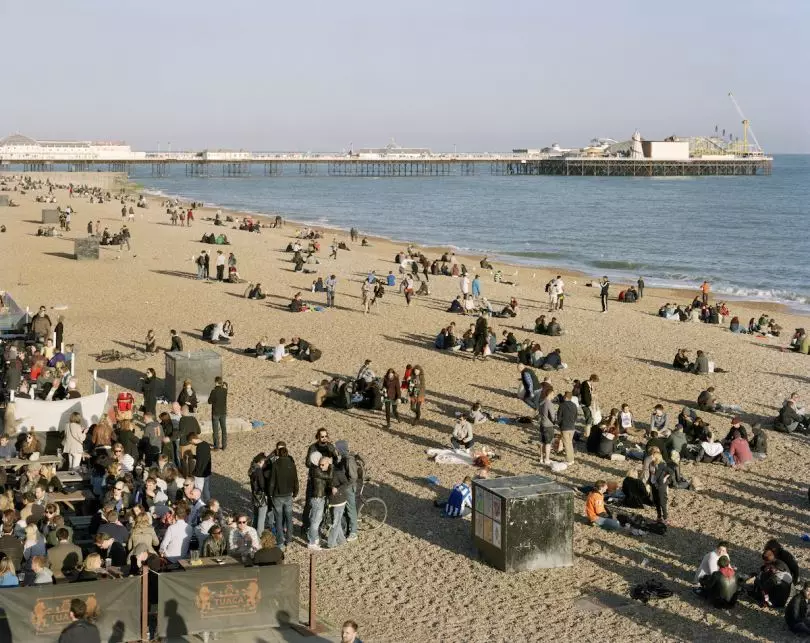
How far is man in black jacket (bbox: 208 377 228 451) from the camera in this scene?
1523 cm

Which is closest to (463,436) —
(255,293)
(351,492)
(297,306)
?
(351,492)

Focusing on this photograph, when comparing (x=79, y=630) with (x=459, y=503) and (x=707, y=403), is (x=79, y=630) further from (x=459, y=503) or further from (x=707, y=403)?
(x=707, y=403)

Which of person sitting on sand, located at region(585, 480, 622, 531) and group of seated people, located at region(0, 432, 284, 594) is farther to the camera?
person sitting on sand, located at region(585, 480, 622, 531)

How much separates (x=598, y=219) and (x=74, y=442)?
7106 cm

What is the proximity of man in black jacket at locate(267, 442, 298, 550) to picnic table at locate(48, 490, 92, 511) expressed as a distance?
6.72 ft

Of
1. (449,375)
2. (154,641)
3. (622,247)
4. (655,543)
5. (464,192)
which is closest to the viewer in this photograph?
(154,641)

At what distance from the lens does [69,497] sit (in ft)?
38.0

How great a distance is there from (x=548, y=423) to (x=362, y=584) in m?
5.20

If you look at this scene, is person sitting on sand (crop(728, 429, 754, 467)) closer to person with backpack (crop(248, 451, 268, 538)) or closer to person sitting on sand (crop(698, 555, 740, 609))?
person sitting on sand (crop(698, 555, 740, 609))

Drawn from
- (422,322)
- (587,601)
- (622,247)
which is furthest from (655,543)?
(622,247)

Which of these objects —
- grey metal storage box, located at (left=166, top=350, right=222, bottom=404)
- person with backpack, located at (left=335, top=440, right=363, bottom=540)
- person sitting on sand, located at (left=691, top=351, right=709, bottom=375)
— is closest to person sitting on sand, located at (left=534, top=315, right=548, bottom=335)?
person sitting on sand, located at (left=691, top=351, right=709, bottom=375)

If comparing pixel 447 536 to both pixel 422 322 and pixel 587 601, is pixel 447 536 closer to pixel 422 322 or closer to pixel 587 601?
pixel 587 601

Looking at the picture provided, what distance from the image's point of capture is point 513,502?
11.0m

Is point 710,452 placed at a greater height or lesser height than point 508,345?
lesser
